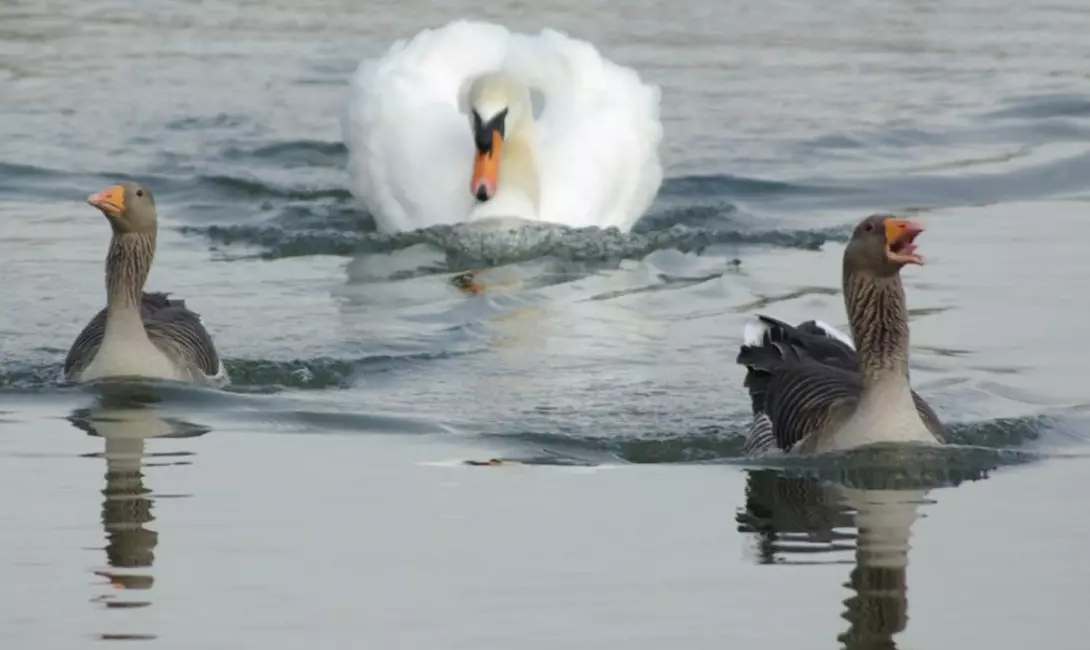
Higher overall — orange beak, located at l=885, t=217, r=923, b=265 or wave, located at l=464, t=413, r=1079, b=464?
orange beak, located at l=885, t=217, r=923, b=265

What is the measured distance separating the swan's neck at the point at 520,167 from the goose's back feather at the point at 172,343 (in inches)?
145

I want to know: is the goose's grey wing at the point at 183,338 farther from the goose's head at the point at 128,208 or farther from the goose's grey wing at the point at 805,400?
the goose's grey wing at the point at 805,400

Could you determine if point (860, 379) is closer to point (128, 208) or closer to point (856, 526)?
point (856, 526)

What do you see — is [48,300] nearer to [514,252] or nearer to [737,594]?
[514,252]

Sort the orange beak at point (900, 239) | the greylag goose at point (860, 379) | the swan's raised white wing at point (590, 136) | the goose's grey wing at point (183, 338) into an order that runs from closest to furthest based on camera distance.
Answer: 1. the orange beak at point (900, 239)
2. the greylag goose at point (860, 379)
3. the goose's grey wing at point (183, 338)
4. the swan's raised white wing at point (590, 136)

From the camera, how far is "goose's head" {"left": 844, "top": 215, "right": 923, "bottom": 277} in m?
10.5

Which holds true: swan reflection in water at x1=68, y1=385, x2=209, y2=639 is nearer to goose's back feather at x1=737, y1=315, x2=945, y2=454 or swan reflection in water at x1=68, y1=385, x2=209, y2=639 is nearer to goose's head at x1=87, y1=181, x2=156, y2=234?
goose's head at x1=87, y1=181, x2=156, y2=234

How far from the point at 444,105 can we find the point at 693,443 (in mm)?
6337

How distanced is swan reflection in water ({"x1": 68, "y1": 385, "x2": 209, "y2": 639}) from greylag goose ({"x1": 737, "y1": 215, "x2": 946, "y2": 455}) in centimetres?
254

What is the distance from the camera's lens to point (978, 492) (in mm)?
10250

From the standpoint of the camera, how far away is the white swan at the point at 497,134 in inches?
660

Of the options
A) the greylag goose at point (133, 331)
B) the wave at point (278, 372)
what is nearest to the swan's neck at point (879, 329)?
the wave at point (278, 372)

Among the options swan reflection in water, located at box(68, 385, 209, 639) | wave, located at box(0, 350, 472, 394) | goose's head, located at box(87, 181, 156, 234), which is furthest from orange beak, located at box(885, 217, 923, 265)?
goose's head, located at box(87, 181, 156, 234)

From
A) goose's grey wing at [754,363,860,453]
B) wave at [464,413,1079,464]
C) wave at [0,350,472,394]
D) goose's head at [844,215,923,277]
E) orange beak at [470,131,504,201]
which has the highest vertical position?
orange beak at [470,131,504,201]
